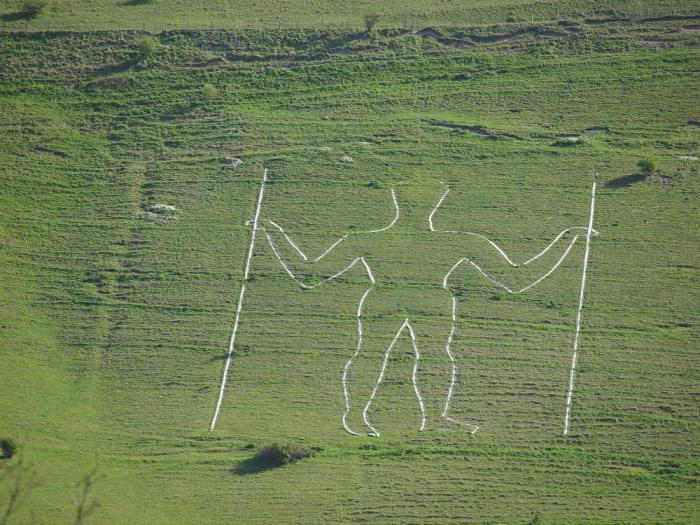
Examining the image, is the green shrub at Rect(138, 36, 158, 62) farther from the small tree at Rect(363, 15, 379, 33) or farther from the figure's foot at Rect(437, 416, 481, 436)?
the figure's foot at Rect(437, 416, 481, 436)

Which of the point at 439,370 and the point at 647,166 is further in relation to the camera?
the point at 647,166

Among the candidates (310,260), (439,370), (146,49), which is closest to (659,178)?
(439,370)

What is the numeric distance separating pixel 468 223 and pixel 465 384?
12249mm

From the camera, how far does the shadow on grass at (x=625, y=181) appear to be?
66562mm

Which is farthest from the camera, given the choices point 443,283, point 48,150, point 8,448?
point 48,150

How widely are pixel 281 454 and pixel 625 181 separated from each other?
29.5m

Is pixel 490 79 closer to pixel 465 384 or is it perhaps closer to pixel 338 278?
pixel 338 278

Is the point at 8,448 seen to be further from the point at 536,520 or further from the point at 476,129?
the point at 476,129

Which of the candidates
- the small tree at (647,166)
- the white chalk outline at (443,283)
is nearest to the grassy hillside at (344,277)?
the white chalk outline at (443,283)

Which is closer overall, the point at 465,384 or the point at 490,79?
the point at 465,384

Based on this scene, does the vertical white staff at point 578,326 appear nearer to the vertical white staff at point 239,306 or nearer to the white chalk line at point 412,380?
the white chalk line at point 412,380

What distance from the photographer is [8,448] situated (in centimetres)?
5303

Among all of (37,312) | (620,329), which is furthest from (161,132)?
(620,329)

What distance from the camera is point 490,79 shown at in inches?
2911
